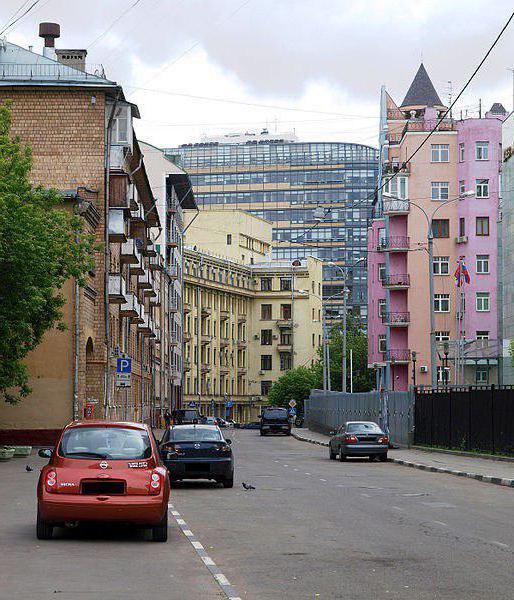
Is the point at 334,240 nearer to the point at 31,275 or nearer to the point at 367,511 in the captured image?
the point at 31,275

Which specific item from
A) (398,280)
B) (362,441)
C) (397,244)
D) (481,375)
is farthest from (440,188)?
(362,441)

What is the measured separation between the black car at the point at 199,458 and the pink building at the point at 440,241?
54142 mm

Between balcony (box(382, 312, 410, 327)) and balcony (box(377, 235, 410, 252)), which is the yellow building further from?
balcony (box(382, 312, 410, 327))

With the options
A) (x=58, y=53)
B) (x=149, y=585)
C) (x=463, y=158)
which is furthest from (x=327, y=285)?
(x=149, y=585)

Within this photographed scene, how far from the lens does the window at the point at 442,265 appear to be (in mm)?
84312

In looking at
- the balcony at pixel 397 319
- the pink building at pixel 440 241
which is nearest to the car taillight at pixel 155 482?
the pink building at pixel 440 241

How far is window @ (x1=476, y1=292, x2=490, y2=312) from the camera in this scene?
82.6 metres

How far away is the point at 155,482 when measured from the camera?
14.7 m

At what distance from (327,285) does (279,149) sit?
2289 centimetres

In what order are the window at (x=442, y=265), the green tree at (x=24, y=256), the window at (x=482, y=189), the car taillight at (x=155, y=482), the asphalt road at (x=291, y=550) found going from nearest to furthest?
1. the asphalt road at (x=291, y=550)
2. the car taillight at (x=155, y=482)
3. the green tree at (x=24, y=256)
4. the window at (x=482, y=189)
5. the window at (x=442, y=265)

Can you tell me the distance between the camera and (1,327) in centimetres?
3738

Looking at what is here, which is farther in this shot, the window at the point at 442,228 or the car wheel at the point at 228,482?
the window at the point at 442,228

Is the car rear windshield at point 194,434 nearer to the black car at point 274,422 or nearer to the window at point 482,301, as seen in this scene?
the black car at point 274,422

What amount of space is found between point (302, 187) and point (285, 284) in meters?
41.3
